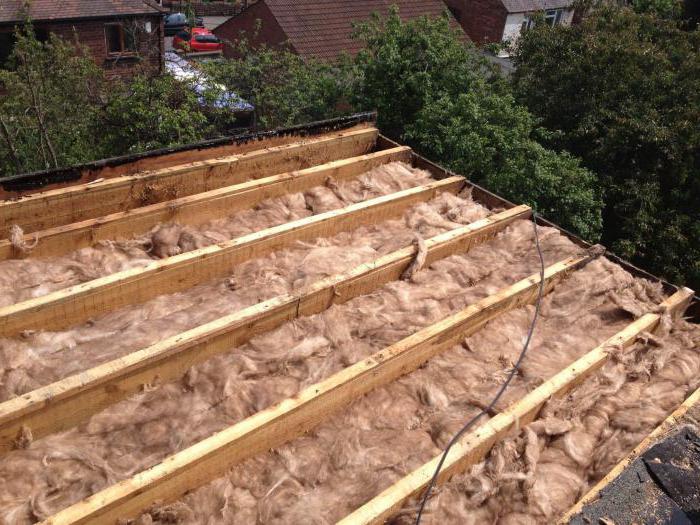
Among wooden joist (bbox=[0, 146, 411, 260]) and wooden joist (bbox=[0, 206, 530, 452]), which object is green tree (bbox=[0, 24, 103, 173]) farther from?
wooden joist (bbox=[0, 206, 530, 452])

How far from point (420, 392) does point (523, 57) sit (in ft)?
39.1

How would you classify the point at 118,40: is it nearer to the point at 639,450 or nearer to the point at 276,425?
the point at 276,425

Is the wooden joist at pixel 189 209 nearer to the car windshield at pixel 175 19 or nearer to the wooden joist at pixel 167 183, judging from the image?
the wooden joist at pixel 167 183

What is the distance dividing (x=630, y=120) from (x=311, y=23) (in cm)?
1604

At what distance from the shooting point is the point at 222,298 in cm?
469

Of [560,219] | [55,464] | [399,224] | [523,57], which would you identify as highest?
[523,57]

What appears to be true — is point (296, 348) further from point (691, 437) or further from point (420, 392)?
point (691, 437)

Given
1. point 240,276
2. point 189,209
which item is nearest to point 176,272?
point 240,276

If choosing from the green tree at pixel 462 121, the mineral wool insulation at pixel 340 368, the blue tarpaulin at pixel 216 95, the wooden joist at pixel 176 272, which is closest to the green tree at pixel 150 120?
the blue tarpaulin at pixel 216 95

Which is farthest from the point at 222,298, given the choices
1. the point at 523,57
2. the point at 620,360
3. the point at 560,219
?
the point at 523,57

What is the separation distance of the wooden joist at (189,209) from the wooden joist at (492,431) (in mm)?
3472

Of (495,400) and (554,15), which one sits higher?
(554,15)

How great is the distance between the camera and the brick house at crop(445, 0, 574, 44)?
2889 centimetres

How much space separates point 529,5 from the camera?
96.8ft
